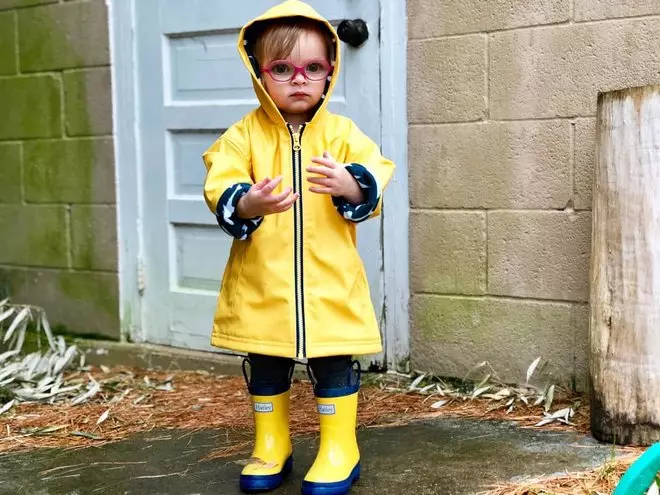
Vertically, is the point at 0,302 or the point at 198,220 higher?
the point at 198,220

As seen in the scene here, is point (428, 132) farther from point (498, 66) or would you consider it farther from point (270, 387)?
point (270, 387)

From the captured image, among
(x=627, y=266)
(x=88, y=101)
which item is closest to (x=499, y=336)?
(x=627, y=266)

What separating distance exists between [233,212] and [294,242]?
216 mm

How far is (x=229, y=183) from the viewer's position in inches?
102

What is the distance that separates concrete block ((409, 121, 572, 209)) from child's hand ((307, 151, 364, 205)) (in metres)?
1.28

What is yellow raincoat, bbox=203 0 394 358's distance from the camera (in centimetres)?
259

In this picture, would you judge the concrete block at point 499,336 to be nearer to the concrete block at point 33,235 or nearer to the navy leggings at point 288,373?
the navy leggings at point 288,373

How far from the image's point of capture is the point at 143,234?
456 centimetres

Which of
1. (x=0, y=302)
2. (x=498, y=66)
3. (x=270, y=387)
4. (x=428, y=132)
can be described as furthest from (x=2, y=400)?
(x=498, y=66)

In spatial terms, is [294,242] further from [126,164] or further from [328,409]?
[126,164]

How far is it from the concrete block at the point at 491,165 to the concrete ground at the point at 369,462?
0.91 metres

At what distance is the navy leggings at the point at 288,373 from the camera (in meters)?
2.69

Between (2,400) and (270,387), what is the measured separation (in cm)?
177

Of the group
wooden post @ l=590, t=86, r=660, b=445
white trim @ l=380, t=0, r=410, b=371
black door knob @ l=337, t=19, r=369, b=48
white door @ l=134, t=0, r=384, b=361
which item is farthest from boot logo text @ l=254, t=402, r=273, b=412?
black door knob @ l=337, t=19, r=369, b=48
